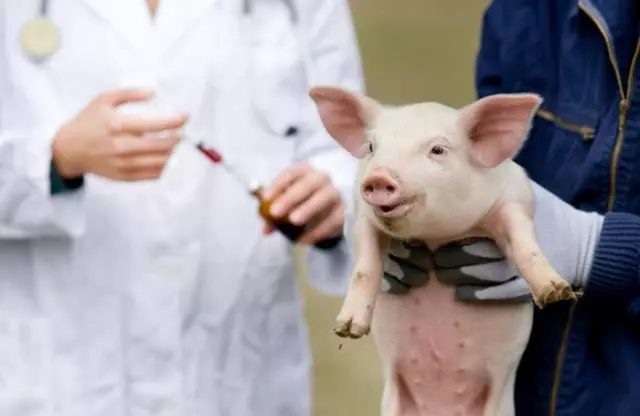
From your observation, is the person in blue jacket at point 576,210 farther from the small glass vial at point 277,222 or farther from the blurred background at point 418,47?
the blurred background at point 418,47

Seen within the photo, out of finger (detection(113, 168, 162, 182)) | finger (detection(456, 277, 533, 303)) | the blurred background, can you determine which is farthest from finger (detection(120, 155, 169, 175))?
the blurred background

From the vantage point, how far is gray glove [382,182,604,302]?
839 mm

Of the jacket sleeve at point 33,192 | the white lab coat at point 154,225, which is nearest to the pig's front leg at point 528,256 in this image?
the white lab coat at point 154,225

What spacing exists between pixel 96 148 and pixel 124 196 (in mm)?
110

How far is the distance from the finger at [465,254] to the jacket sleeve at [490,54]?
0.23m

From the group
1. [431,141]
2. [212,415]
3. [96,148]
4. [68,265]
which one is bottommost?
[212,415]

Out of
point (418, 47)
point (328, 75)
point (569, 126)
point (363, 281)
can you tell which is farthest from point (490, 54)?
point (418, 47)

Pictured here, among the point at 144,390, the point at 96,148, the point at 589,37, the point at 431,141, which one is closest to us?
the point at 431,141

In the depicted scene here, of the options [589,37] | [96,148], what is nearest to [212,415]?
[96,148]

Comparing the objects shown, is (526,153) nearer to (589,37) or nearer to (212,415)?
(589,37)

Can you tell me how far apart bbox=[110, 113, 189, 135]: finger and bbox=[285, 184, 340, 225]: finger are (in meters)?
0.15

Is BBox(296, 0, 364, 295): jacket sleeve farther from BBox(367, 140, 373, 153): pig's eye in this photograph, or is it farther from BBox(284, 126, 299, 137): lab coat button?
BBox(367, 140, 373, 153): pig's eye

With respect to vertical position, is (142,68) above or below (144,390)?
above

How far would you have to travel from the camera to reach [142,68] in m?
1.13
